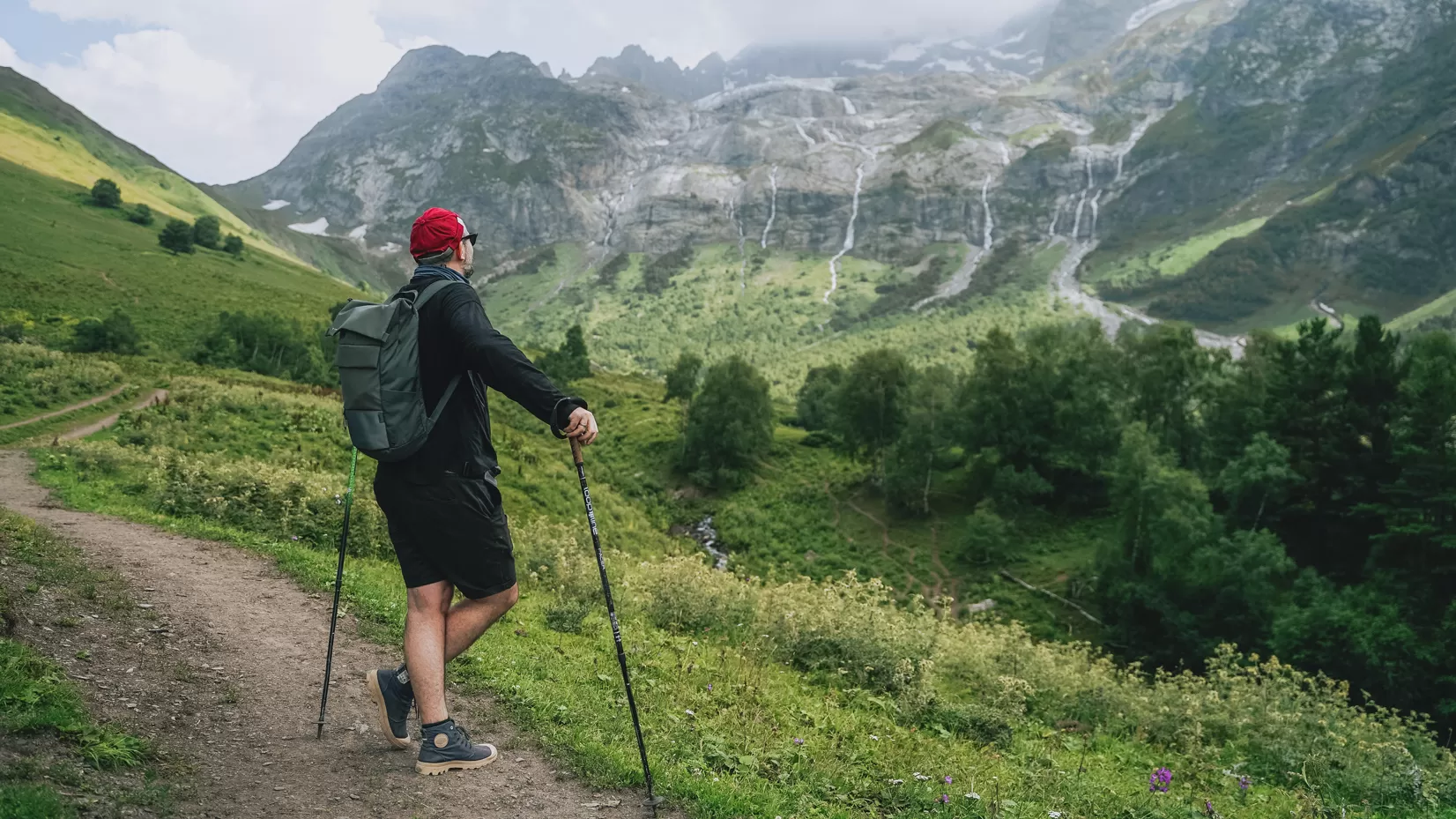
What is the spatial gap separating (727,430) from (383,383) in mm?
55307

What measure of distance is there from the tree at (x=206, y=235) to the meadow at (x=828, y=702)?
115 metres

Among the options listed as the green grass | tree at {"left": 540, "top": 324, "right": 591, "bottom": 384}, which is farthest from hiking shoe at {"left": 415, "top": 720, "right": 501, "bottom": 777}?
tree at {"left": 540, "top": 324, "right": 591, "bottom": 384}

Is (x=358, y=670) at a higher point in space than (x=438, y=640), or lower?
lower

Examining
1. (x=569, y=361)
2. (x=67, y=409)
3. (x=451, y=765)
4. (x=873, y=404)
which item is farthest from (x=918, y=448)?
(x=451, y=765)

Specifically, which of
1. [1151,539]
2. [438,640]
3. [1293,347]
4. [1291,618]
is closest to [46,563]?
[438,640]

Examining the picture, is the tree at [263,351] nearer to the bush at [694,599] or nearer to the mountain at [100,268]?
the mountain at [100,268]

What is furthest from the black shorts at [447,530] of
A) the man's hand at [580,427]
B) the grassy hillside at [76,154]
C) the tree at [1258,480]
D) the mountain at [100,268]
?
the grassy hillside at [76,154]

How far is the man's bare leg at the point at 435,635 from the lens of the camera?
5.36 metres

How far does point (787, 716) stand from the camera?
26.4 feet

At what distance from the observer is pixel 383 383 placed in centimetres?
505

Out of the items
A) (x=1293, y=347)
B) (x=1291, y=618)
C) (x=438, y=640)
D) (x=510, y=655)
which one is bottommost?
(x=1291, y=618)

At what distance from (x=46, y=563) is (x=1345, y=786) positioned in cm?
1657

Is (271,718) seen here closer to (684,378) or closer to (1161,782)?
(1161,782)

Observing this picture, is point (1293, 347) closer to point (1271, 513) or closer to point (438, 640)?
point (1271, 513)
